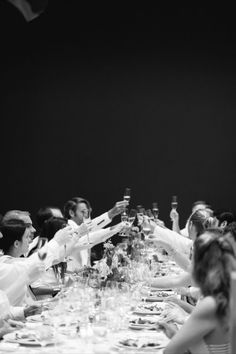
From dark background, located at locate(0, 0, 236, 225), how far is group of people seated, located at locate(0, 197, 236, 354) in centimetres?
241

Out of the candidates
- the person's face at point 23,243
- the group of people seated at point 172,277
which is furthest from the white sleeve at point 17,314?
the person's face at point 23,243

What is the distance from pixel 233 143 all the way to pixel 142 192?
151 cm

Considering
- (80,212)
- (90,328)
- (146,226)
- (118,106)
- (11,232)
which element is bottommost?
(90,328)

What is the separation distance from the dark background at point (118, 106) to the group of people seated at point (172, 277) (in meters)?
2.41

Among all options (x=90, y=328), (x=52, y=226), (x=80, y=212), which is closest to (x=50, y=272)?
(x=52, y=226)

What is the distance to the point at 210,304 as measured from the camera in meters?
2.40

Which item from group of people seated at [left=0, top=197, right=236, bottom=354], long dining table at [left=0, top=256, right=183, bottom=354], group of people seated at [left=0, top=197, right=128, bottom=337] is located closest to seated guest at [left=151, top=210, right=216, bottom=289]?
group of people seated at [left=0, top=197, right=236, bottom=354]

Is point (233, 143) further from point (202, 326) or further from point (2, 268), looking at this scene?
point (202, 326)

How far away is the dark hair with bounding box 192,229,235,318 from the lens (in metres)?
2.44

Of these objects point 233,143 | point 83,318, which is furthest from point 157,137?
point 83,318

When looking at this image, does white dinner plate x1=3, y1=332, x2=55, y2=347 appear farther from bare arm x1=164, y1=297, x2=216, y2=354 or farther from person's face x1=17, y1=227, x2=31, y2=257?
person's face x1=17, y1=227, x2=31, y2=257

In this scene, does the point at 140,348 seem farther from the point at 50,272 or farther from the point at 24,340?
the point at 50,272

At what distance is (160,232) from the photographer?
5.32m

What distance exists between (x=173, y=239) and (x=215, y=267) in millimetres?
3013
